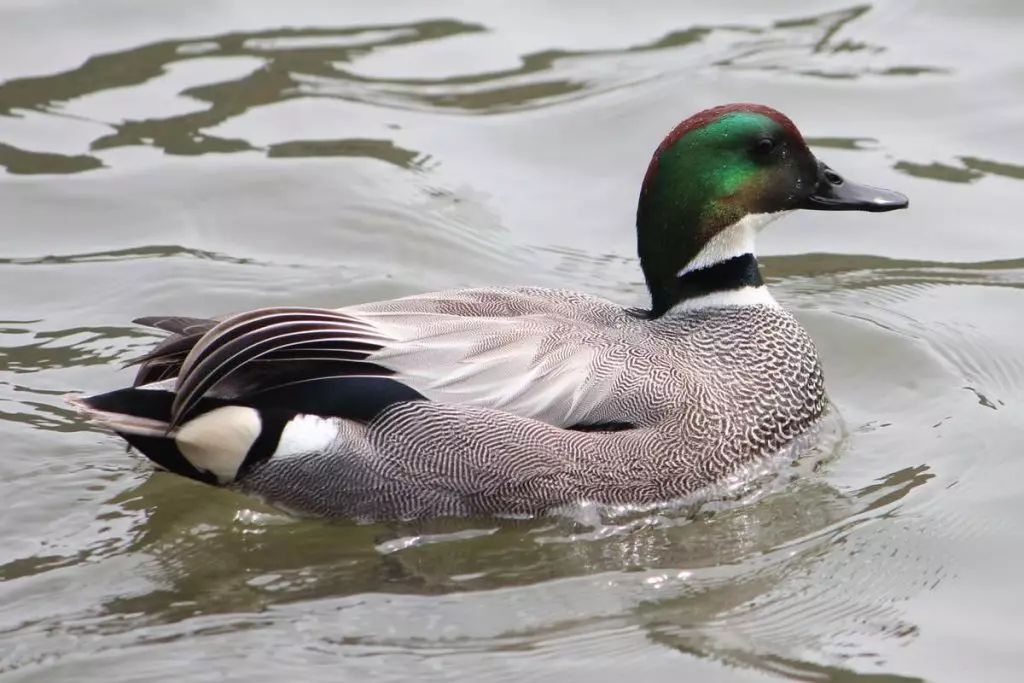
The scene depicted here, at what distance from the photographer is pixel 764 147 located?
21.2ft

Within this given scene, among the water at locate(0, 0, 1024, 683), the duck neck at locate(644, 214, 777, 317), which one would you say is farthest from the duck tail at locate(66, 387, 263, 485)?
the duck neck at locate(644, 214, 777, 317)

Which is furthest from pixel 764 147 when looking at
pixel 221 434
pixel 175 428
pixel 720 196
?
pixel 175 428

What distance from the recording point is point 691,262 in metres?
6.55

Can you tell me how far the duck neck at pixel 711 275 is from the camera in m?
6.55

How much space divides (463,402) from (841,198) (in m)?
1.84

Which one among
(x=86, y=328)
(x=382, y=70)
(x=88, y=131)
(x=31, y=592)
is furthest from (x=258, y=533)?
(x=382, y=70)

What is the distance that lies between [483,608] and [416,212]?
3.38 m

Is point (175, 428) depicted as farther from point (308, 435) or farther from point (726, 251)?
point (726, 251)

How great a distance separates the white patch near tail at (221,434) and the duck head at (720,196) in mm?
1684

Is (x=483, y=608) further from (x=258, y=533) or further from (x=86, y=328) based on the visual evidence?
(x=86, y=328)

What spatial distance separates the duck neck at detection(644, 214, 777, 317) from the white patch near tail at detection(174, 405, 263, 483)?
5.50ft

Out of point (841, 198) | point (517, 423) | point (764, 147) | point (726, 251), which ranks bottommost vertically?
point (517, 423)

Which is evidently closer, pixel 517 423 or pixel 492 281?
pixel 517 423

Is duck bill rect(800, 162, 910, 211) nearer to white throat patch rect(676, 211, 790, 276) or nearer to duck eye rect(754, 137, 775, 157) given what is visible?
white throat patch rect(676, 211, 790, 276)
